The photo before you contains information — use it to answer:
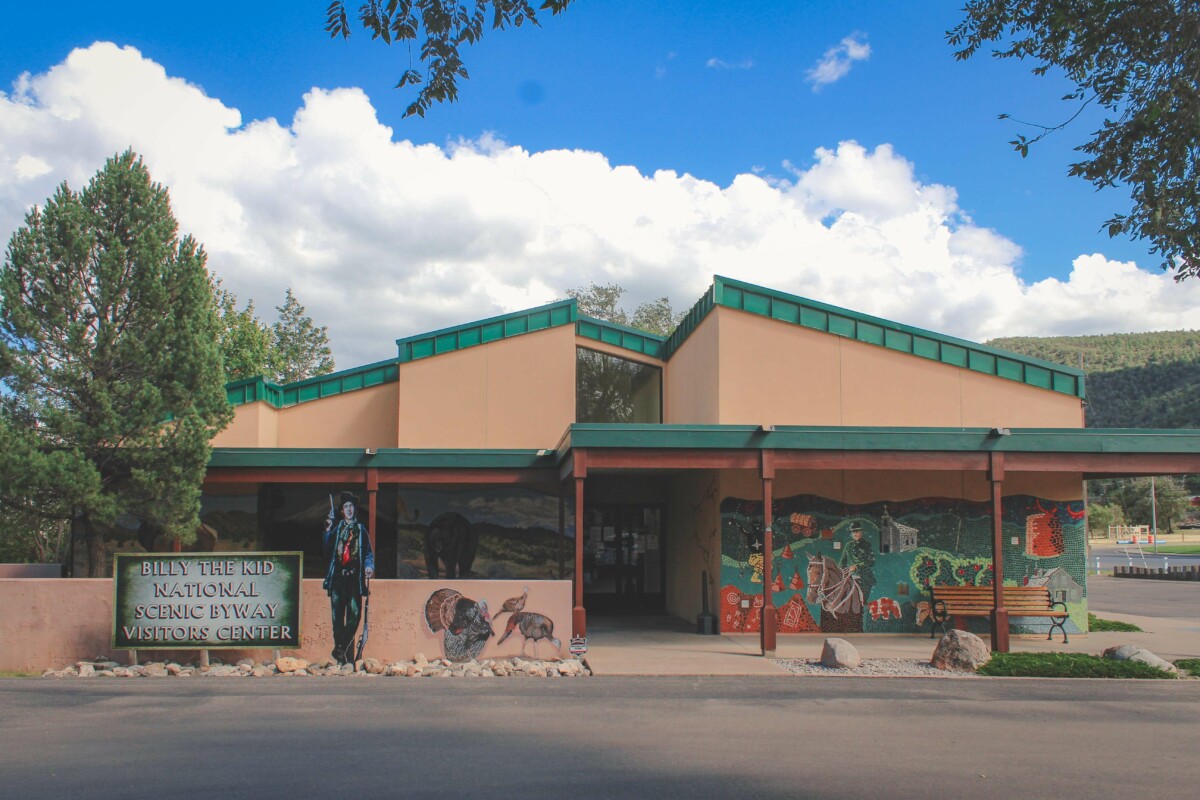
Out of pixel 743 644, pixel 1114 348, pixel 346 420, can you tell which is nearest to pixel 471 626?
pixel 743 644

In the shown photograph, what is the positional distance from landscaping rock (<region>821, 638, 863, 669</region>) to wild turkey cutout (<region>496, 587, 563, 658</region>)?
11.7 ft

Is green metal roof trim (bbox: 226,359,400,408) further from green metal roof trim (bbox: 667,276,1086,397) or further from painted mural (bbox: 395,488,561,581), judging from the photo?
green metal roof trim (bbox: 667,276,1086,397)

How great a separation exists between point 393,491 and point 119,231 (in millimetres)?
7335

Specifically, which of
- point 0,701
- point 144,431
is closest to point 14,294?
point 144,431

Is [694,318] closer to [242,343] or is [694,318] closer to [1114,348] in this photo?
[242,343]

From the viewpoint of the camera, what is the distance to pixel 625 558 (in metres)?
21.6

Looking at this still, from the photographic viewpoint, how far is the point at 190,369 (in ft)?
51.5

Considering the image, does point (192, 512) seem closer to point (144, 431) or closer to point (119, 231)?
point (144, 431)

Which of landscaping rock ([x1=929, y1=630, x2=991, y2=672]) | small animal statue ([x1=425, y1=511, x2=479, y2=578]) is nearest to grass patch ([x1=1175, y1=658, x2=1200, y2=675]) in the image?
landscaping rock ([x1=929, y1=630, x2=991, y2=672])

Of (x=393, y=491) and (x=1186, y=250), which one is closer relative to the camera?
(x=1186, y=250)

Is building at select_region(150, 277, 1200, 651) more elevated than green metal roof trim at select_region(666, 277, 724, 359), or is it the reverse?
green metal roof trim at select_region(666, 277, 724, 359)

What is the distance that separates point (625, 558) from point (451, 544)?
3893mm

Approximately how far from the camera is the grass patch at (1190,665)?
1277 cm

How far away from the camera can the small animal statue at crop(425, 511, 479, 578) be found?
66.6ft
